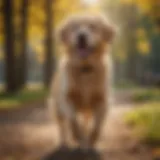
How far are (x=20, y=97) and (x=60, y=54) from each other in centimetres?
40

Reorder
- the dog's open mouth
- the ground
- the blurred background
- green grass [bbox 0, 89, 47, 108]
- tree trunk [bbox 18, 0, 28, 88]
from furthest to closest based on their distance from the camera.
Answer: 1. tree trunk [bbox 18, 0, 28, 88]
2. green grass [bbox 0, 89, 47, 108]
3. the blurred background
4. the dog's open mouth
5. the ground

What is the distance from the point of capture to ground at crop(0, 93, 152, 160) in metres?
1.14

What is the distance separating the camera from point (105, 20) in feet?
4.23

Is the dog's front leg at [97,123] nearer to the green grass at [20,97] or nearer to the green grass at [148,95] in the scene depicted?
the green grass at [148,95]

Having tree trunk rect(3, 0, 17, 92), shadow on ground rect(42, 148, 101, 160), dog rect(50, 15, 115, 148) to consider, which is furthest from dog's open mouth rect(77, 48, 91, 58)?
tree trunk rect(3, 0, 17, 92)

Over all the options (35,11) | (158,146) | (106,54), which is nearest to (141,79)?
(106,54)

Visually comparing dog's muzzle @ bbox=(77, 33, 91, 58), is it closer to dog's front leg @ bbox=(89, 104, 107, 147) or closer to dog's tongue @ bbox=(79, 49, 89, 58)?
dog's tongue @ bbox=(79, 49, 89, 58)

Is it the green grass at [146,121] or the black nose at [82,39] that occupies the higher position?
the black nose at [82,39]

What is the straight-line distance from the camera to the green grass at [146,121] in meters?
1.26

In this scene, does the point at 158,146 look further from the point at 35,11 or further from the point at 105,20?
the point at 35,11

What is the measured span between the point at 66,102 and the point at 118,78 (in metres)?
0.24

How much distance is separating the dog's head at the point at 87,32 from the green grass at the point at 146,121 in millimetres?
252

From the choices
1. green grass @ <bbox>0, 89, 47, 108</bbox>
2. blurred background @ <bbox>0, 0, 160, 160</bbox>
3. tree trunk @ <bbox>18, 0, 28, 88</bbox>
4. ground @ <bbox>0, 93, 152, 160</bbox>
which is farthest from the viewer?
tree trunk @ <bbox>18, 0, 28, 88</bbox>

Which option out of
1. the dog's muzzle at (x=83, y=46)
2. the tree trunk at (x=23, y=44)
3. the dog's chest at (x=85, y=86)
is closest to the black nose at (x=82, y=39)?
the dog's muzzle at (x=83, y=46)
